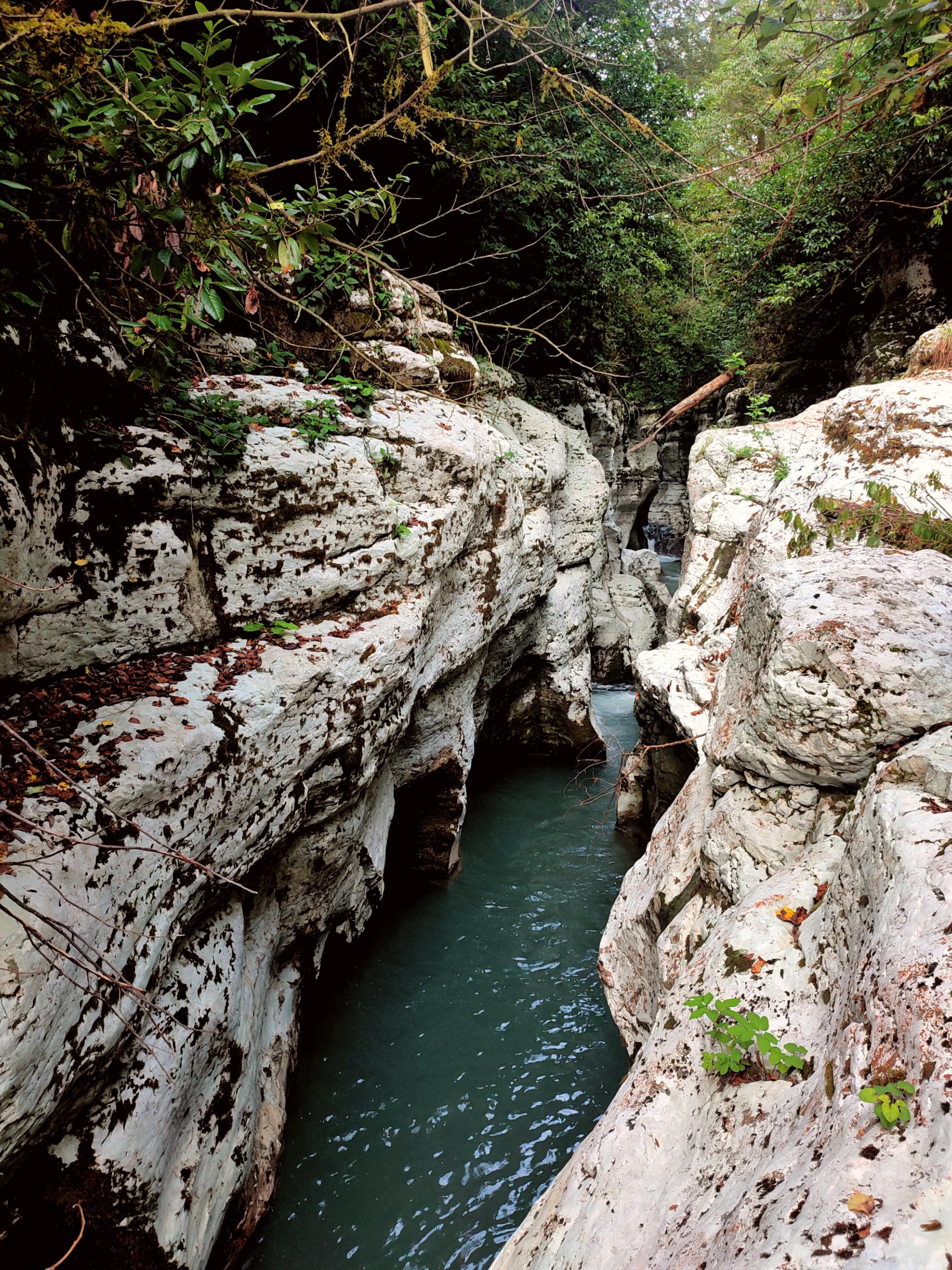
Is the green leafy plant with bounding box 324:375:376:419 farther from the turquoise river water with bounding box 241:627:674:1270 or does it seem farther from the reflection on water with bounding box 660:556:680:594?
the reflection on water with bounding box 660:556:680:594

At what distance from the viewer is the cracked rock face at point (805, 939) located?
1863mm

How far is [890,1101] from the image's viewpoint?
189 cm

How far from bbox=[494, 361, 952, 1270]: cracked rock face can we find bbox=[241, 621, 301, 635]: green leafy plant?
11.4 ft

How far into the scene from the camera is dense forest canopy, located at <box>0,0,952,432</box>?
89.2 inches

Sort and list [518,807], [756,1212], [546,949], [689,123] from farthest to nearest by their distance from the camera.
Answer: [689,123]
[518,807]
[546,949]
[756,1212]

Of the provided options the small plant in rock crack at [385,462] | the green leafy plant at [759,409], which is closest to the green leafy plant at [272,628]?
the small plant in rock crack at [385,462]

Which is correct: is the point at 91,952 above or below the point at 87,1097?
above

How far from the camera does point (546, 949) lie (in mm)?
7301

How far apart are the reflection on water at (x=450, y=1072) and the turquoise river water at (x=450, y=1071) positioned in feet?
0.04

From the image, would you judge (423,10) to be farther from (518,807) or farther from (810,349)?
(810,349)

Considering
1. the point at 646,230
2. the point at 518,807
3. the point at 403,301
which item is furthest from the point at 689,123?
the point at 518,807

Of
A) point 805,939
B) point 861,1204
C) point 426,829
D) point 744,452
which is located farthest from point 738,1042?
point 744,452

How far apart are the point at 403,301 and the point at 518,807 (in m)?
7.51

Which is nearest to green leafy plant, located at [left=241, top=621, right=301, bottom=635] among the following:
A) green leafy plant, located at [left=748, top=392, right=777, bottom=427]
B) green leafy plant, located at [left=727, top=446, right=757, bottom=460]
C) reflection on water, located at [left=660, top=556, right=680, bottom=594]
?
green leafy plant, located at [left=727, top=446, right=757, bottom=460]
